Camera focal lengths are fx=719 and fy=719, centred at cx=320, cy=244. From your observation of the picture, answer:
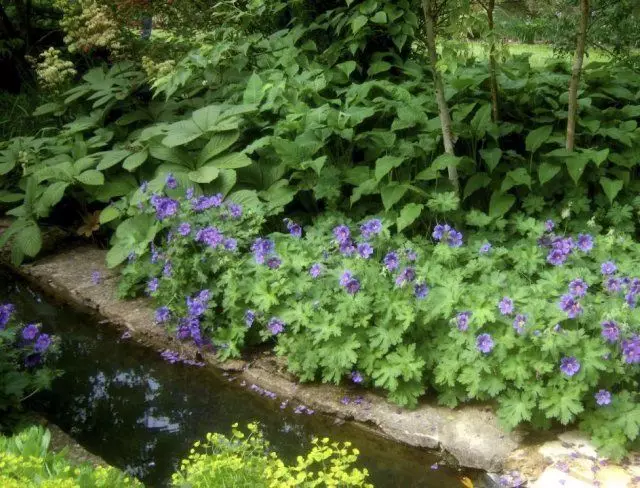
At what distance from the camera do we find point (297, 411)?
125 inches

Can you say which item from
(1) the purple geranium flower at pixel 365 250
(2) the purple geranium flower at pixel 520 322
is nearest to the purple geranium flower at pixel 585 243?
(2) the purple geranium flower at pixel 520 322

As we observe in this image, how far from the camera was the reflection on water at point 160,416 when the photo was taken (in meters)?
2.86

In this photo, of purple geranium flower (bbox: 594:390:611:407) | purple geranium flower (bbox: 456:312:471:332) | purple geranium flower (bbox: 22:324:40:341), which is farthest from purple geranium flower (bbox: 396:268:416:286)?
purple geranium flower (bbox: 22:324:40:341)

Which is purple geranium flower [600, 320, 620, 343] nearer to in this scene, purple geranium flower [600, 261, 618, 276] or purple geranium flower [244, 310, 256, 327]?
purple geranium flower [600, 261, 618, 276]

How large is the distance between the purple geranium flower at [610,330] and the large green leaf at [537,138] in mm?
1597

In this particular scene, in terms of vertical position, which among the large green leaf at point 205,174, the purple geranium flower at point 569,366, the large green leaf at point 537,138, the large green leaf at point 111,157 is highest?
the large green leaf at point 537,138

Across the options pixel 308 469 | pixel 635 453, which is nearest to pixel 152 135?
pixel 308 469

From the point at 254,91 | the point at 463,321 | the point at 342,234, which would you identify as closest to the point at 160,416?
the point at 342,234

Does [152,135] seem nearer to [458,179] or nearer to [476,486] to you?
[458,179]

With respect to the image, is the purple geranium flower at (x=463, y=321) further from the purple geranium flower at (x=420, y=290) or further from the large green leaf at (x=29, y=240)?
the large green leaf at (x=29, y=240)

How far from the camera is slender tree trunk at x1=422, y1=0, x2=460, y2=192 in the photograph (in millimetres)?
3768

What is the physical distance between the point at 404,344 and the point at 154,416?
1179 mm

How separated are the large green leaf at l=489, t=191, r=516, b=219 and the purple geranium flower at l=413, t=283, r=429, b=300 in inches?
36.3

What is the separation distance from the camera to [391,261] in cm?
320
